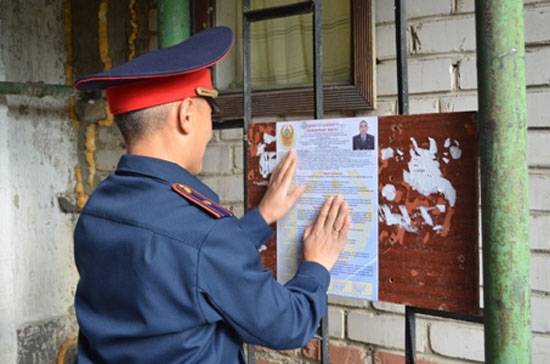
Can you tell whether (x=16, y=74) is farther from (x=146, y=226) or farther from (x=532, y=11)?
(x=532, y=11)

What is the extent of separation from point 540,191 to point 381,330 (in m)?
0.73

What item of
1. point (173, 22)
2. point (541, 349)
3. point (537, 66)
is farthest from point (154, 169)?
point (541, 349)

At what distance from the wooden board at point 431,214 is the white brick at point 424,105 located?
798 millimetres

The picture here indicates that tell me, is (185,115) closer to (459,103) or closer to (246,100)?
(246,100)

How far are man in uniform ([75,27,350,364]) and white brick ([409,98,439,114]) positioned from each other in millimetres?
811

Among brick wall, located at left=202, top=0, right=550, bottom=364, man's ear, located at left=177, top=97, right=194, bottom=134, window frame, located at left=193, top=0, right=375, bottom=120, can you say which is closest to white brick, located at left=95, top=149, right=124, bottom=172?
window frame, located at left=193, top=0, right=375, bottom=120

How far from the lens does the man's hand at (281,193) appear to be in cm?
148

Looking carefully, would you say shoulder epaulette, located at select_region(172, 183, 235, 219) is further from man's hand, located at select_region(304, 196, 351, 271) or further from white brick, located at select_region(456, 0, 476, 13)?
white brick, located at select_region(456, 0, 476, 13)

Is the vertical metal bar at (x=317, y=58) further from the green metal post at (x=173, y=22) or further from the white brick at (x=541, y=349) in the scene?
the white brick at (x=541, y=349)

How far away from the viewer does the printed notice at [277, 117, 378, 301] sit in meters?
1.35

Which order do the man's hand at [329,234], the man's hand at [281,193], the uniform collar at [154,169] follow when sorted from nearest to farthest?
the uniform collar at [154,169] → the man's hand at [329,234] → the man's hand at [281,193]

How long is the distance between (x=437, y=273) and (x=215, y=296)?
442 mm

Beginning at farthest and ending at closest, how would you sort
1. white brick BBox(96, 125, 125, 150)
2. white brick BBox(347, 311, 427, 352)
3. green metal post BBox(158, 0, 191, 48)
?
white brick BBox(96, 125, 125, 150) → white brick BBox(347, 311, 427, 352) → green metal post BBox(158, 0, 191, 48)

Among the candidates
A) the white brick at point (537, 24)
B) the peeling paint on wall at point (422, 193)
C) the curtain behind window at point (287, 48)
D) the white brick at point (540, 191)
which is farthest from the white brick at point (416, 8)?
the peeling paint on wall at point (422, 193)
